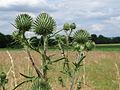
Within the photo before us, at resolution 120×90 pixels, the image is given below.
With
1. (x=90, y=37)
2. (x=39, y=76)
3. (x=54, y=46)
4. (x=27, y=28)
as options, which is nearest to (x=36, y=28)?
(x=27, y=28)

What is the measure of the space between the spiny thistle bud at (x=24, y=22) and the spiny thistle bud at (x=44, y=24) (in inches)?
1.5

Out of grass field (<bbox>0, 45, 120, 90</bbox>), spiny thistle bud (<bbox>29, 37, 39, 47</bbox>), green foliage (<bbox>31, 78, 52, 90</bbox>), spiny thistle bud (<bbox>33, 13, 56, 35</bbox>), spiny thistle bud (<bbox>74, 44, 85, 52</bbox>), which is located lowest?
grass field (<bbox>0, 45, 120, 90</bbox>)

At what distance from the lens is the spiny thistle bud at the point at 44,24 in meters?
2.22

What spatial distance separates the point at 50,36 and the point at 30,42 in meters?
0.13

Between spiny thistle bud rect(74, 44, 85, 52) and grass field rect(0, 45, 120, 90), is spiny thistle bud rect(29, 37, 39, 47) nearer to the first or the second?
grass field rect(0, 45, 120, 90)

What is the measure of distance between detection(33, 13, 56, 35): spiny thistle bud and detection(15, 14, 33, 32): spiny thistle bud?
4cm

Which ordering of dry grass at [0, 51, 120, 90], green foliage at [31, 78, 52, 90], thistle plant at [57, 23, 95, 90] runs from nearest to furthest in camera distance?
green foliage at [31, 78, 52, 90]
thistle plant at [57, 23, 95, 90]
dry grass at [0, 51, 120, 90]

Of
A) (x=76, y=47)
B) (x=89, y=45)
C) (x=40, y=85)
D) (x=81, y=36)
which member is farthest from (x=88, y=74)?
(x=40, y=85)

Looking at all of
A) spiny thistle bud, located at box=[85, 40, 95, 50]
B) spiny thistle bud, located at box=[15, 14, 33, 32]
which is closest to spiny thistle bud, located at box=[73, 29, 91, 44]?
spiny thistle bud, located at box=[85, 40, 95, 50]

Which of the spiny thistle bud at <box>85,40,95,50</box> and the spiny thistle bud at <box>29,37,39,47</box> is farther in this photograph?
the spiny thistle bud at <box>85,40,95,50</box>

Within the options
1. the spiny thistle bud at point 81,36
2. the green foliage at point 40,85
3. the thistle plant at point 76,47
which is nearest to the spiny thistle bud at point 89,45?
the thistle plant at point 76,47

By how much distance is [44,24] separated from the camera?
2.40 m

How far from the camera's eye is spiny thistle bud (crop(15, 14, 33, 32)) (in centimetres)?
226

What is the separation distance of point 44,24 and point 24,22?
15cm
